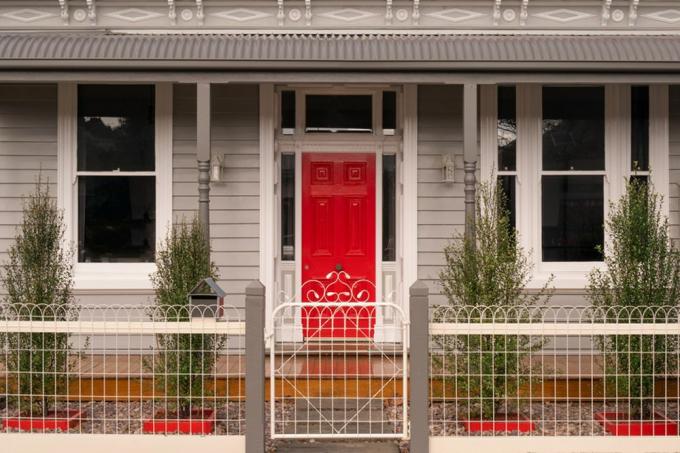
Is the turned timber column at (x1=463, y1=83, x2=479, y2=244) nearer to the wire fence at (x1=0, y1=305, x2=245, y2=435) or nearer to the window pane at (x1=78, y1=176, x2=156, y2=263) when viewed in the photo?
the wire fence at (x1=0, y1=305, x2=245, y2=435)

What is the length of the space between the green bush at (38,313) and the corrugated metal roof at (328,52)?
1.89 meters

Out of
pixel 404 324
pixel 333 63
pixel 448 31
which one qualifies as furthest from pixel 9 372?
pixel 448 31

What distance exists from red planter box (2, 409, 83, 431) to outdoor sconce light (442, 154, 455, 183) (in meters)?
4.67

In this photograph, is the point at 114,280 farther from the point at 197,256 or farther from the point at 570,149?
the point at 570,149

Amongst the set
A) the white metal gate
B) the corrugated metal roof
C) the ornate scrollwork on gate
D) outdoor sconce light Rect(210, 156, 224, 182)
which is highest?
the corrugated metal roof

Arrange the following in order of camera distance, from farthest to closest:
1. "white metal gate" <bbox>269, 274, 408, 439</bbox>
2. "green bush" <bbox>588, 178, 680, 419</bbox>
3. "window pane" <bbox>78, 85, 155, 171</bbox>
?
"window pane" <bbox>78, 85, 155, 171</bbox>, "green bush" <bbox>588, 178, 680, 419</bbox>, "white metal gate" <bbox>269, 274, 408, 439</bbox>

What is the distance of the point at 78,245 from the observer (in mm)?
8906

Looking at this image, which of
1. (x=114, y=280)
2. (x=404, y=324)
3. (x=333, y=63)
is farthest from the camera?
(x=114, y=280)

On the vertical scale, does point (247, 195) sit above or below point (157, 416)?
above

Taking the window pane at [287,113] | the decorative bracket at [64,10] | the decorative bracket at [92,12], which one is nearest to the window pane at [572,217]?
the window pane at [287,113]

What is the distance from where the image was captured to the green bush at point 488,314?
629cm

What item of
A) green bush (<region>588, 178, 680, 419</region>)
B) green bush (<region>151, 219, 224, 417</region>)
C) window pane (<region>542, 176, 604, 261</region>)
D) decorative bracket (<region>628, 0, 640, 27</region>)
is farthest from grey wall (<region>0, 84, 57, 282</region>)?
decorative bracket (<region>628, 0, 640, 27</region>)

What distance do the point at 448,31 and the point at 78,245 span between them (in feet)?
16.3

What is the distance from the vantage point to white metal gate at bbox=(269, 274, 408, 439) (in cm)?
578
